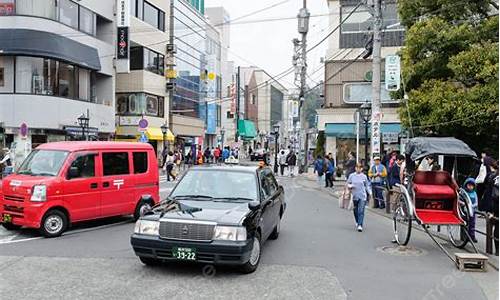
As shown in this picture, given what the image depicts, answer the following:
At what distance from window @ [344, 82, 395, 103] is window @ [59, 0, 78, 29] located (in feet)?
58.2

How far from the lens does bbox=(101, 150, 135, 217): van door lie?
10.7 m

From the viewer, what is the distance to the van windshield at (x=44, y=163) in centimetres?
990

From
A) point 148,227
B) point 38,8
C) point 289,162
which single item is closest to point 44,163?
point 148,227

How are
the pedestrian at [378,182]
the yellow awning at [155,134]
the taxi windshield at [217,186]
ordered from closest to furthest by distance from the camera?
the taxi windshield at [217,186] → the pedestrian at [378,182] → the yellow awning at [155,134]

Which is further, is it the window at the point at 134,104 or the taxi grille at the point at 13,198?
the window at the point at 134,104

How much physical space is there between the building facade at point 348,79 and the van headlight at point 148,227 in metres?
25.2

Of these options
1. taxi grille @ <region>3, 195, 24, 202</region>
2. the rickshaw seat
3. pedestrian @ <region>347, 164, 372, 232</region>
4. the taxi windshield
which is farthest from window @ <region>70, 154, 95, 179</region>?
the rickshaw seat

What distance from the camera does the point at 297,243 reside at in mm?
9438

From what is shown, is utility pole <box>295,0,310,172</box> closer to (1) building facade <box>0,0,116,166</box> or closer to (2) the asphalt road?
(1) building facade <box>0,0,116,166</box>

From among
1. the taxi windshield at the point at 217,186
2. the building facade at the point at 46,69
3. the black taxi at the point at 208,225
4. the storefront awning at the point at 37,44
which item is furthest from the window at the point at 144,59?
the black taxi at the point at 208,225

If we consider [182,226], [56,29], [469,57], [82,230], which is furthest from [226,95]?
[182,226]

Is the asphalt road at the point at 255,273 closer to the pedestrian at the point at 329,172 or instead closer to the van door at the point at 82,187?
the van door at the point at 82,187

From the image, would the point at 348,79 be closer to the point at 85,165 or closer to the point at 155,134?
the point at 155,134

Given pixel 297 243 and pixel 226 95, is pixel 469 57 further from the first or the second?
pixel 226 95
